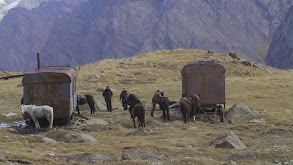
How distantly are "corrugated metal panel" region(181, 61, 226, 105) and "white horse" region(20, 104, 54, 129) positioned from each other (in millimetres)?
7937

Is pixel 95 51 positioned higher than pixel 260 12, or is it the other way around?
pixel 260 12

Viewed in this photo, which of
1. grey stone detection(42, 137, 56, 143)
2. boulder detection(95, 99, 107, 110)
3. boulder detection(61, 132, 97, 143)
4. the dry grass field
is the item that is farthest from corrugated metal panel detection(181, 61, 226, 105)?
grey stone detection(42, 137, 56, 143)

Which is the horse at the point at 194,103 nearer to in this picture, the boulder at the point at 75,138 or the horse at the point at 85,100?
the horse at the point at 85,100

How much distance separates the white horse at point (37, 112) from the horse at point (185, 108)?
602 cm

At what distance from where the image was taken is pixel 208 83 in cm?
2083

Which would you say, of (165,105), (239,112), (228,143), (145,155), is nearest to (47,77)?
(165,105)

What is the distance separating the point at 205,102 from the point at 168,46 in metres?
125

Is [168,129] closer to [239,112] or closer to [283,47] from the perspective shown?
[239,112]

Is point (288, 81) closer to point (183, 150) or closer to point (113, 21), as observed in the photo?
point (183, 150)

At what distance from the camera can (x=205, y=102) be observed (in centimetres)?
2062

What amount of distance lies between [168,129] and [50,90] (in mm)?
5237

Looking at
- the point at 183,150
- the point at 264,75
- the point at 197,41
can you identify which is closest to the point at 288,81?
the point at 264,75

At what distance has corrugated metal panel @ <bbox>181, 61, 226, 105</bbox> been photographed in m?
20.6

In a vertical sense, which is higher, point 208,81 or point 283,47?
point 283,47
